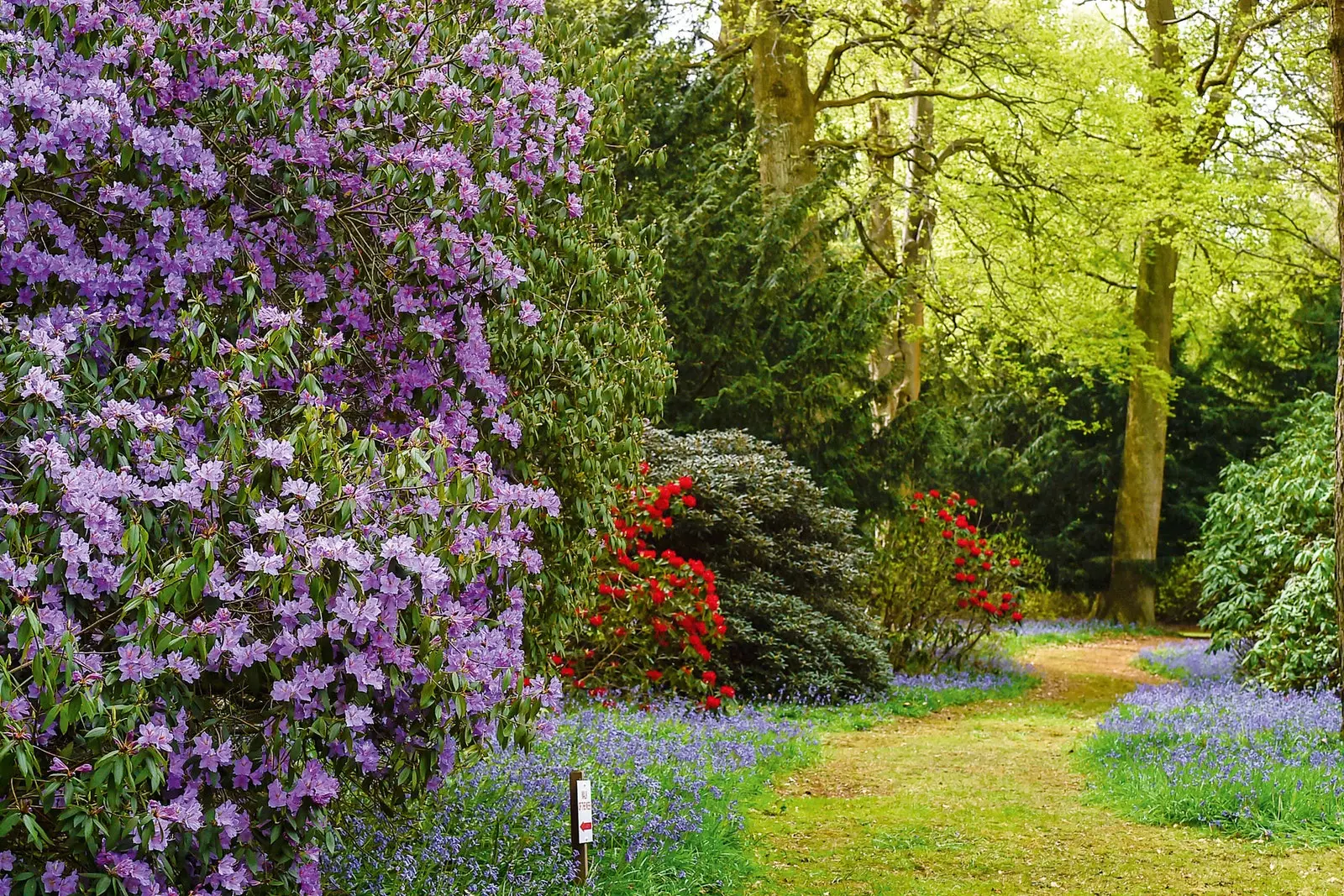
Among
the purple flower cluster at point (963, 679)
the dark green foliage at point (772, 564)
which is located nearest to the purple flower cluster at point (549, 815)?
the dark green foliage at point (772, 564)

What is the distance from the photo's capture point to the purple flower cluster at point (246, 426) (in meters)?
2.58

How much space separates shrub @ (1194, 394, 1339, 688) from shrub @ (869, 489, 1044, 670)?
196 centimetres

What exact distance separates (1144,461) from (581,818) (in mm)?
15968

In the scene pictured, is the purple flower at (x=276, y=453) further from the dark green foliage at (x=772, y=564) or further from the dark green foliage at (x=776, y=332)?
the dark green foliage at (x=776, y=332)

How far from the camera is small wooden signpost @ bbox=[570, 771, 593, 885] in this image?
4.05m

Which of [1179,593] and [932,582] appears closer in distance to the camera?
[932,582]

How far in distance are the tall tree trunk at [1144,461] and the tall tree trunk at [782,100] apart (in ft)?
20.7

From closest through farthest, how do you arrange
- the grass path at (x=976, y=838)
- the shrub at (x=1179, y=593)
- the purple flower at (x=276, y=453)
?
the purple flower at (x=276, y=453) → the grass path at (x=976, y=838) → the shrub at (x=1179, y=593)

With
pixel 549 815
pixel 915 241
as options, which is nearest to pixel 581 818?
pixel 549 815

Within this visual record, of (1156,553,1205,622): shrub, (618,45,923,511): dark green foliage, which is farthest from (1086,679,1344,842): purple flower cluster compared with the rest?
(1156,553,1205,622): shrub

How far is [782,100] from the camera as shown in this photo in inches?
541

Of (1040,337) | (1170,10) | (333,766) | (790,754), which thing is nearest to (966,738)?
(790,754)

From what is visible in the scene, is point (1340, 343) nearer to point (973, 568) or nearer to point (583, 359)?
point (583, 359)

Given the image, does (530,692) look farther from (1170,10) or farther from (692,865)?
(1170,10)
